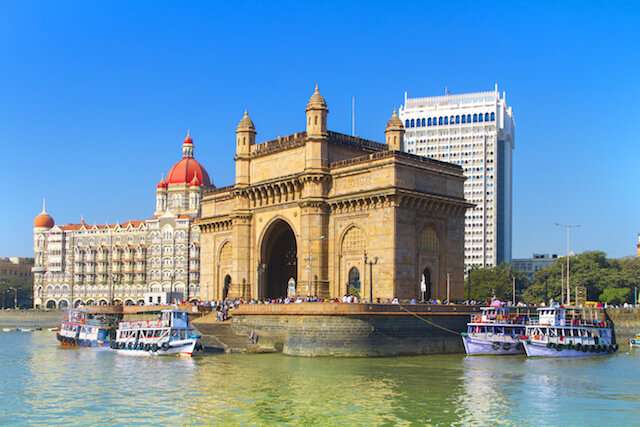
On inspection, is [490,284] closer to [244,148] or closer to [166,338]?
[244,148]

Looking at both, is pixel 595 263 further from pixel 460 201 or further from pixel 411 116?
pixel 411 116

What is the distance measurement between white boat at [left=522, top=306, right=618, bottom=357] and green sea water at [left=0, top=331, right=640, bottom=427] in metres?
3.29

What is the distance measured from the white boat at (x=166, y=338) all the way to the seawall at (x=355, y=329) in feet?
12.6

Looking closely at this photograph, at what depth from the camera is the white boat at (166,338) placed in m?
55.6

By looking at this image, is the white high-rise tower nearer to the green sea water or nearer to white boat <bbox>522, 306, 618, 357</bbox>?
white boat <bbox>522, 306, 618, 357</bbox>

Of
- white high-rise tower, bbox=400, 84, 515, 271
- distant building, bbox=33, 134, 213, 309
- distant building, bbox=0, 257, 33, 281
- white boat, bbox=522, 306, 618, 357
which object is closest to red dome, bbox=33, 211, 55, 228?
distant building, bbox=33, 134, 213, 309

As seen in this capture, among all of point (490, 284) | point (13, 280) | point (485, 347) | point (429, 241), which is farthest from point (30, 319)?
point (485, 347)

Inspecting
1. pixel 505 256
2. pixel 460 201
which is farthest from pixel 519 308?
pixel 505 256

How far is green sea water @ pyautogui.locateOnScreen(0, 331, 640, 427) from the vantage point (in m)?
31.7

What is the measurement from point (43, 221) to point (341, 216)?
118 meters

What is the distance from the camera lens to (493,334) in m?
56.3

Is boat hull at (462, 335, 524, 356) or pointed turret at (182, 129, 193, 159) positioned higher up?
pointed turret at (182, 129, 193, 159)

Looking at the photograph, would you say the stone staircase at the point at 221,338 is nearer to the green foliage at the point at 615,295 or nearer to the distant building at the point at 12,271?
the green foliage at the point at 615,295

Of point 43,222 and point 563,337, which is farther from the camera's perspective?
point 43,222
